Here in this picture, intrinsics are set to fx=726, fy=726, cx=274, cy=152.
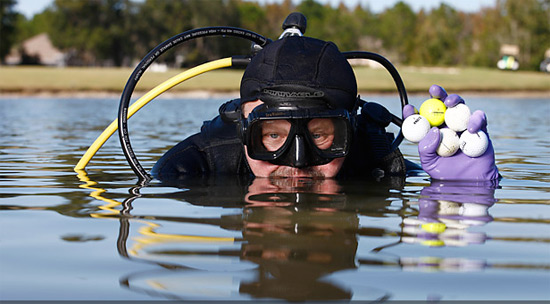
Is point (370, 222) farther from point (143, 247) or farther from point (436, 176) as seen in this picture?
point (436, 176)

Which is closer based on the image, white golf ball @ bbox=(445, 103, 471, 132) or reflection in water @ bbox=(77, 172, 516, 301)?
reflection in water @ bbox=(77, 172, 516, 301)

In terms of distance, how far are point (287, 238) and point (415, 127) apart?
5.20 feet

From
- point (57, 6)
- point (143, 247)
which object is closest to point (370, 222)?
point (143, 247)

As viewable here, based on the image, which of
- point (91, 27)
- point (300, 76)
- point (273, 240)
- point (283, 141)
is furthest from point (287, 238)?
point (91, 27)

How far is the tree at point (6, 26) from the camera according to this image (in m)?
78.2

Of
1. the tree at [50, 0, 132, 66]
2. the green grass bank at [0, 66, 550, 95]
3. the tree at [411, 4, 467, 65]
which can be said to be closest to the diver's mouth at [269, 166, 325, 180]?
the green grass bank at [0, 66, 550, 95]

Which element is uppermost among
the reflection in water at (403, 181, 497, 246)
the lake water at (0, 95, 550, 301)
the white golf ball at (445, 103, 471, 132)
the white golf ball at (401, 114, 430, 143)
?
the white golf ball at (445, 103, 471, 132)

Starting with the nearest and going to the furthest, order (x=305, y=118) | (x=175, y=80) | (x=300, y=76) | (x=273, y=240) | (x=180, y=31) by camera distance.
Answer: (x=273, y=240)
(x=305, y=118)
(x=300, y=76)
(x=175, y=80)
(x=180, y=31)

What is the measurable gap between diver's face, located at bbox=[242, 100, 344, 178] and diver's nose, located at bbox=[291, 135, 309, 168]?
0.11 meters

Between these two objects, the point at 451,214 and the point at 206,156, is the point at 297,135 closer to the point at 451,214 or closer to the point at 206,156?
the point at 451,214

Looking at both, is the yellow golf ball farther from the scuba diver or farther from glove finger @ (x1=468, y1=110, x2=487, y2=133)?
glove finger @ (x1=468, y1=110, x2=487, y2=133)

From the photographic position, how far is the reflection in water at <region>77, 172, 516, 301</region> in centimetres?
183

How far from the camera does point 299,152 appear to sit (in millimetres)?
3551

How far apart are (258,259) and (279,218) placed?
72 cm
